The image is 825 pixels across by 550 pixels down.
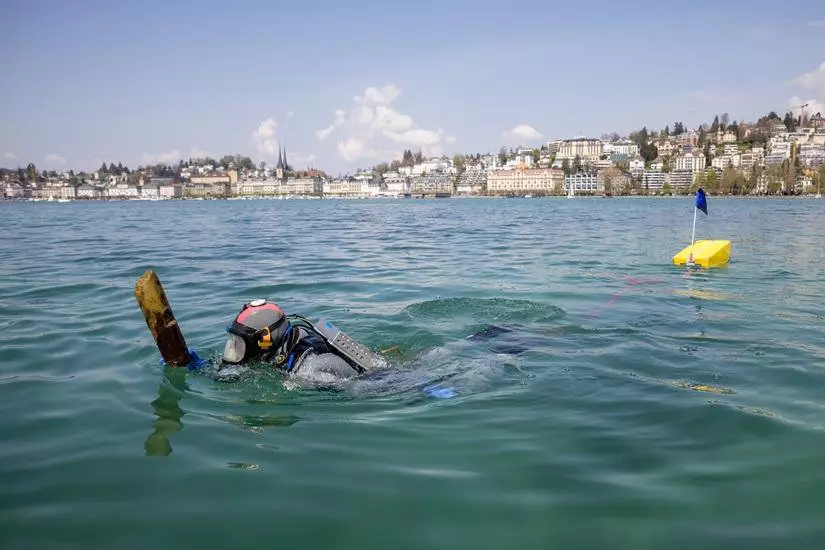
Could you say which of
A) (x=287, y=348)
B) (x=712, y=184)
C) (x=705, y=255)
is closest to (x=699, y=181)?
(x=712, y=184)

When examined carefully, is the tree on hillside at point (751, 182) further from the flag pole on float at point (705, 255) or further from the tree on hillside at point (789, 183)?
the flag pole on float at point (705, 255)

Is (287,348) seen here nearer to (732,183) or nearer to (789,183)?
(732,183)

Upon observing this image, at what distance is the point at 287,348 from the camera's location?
643 cm

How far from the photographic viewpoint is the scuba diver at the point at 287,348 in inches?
243

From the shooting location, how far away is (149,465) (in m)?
4.77

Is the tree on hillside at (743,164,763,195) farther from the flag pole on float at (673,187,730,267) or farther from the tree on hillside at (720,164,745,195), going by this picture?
the flag pole on float at (673,187,730,267)

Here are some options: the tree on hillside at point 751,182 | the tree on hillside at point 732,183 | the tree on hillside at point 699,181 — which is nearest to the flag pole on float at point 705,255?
the tree on hillside at point 732,183

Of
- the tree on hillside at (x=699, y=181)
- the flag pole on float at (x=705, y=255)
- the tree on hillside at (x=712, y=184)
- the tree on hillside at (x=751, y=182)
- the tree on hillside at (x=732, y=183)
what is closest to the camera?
the flag pole on float at (x=705, y=255)

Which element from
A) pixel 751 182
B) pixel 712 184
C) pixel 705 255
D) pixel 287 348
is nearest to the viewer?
pixel 287 348

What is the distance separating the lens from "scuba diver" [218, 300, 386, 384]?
617 centimetres

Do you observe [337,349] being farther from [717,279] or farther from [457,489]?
[717,279]

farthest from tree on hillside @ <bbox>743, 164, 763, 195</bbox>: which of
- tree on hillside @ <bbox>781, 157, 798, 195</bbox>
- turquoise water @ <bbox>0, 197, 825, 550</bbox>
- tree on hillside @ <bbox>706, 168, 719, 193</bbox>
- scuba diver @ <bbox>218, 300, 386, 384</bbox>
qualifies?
scuba diver @ <bbox>218, 300, 386, 384</bbox>

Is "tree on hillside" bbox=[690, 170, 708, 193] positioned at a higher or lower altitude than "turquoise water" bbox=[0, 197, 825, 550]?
higher

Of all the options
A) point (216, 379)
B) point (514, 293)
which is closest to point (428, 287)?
point (514, 293)
